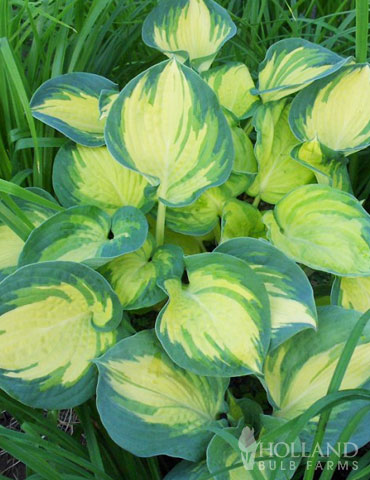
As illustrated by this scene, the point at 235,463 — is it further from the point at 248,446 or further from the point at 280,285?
the point at 280,285

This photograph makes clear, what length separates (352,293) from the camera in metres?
0.70

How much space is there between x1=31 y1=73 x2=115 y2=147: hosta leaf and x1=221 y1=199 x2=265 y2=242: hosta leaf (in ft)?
0.65

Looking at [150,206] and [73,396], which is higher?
[150,206]

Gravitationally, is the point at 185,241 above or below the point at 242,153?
below

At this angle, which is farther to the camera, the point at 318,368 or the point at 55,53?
the point at 55,53

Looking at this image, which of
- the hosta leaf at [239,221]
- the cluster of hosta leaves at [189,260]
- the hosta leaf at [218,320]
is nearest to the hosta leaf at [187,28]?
the cluster of hosta leaves at [189,260]

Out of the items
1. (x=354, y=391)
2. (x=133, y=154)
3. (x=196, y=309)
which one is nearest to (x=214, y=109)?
(x=133, y=154)

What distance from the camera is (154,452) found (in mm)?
605

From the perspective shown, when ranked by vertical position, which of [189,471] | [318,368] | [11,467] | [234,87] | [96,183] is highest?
[234,87]

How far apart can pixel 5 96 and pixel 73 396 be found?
450 millimetres

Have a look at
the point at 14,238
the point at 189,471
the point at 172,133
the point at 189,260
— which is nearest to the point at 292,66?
the point at 172,133

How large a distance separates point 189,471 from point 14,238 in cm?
36

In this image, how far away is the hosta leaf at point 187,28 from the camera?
2.78 feet

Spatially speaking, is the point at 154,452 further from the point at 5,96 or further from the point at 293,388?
the point at 5,96
